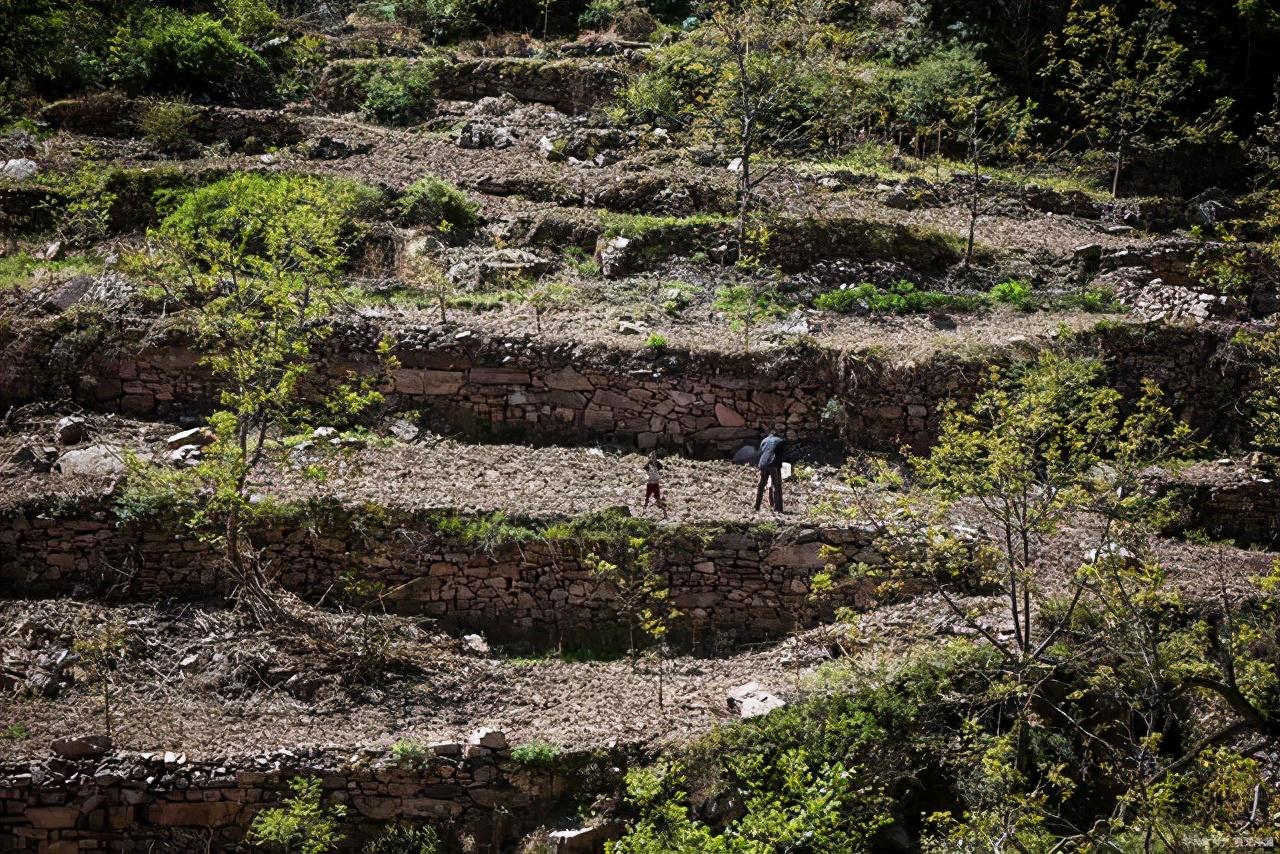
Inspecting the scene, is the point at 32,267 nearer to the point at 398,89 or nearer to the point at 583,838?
the point at 398,89

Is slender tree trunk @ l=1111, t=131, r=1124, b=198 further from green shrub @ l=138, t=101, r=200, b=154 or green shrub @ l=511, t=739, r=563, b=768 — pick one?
green shrub @ l=138, t=101, r=200, b=154

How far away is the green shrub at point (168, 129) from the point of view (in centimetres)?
2262

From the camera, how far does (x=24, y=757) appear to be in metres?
12.6

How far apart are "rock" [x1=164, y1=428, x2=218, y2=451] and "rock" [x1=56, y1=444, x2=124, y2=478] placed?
667 mm

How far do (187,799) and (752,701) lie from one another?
599 cm

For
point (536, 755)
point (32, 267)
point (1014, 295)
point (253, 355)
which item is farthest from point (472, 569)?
point (1014, 295)

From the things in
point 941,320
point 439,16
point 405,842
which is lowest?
point 405,842

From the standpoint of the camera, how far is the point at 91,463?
15.8 metres

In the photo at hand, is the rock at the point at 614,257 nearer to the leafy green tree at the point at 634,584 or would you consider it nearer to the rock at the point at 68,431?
Result: the leafy green tree at the point at 634,584

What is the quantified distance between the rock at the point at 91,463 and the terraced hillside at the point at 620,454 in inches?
3.2

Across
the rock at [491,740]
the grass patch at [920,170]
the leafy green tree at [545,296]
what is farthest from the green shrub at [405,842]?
the grass patch at [920,170]

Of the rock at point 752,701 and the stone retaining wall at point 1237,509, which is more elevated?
the stone retaining wall at point 1237,509

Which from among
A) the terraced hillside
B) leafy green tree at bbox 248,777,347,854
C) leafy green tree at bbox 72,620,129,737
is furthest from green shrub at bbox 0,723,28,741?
leafy green tree at bbox 248,777,347,854

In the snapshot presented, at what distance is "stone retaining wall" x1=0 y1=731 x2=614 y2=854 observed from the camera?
12500 mm
